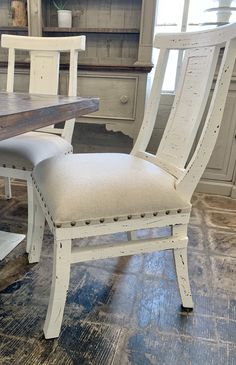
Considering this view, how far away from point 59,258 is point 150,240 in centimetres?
29

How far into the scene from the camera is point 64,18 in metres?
2.17

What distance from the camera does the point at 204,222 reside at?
1.83 meters

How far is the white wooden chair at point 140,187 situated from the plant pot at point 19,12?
159cm

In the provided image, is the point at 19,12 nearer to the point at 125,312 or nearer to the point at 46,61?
the point at 46,61

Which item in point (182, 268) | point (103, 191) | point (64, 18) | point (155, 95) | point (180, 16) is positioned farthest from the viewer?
point (180, 16)

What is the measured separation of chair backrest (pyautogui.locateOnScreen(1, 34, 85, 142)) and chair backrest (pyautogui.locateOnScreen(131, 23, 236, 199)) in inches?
19.0

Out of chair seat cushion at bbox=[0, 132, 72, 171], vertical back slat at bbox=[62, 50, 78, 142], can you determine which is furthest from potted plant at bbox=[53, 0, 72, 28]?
chair seat cushion at bbox=[0, 132, 72, 171]

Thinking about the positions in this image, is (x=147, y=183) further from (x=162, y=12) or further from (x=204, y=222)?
(x=162, y=12)

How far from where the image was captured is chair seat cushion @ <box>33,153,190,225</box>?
0.82 metres

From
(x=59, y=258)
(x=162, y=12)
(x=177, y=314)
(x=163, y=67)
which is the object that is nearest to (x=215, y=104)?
(x=163, y=67)

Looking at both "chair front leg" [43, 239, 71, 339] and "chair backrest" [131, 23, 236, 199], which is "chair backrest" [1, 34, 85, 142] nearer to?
"chair backrest" [131, 23, 236, 199]

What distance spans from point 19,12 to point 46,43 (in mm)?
929

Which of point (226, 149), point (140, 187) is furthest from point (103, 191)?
point (226, 149)

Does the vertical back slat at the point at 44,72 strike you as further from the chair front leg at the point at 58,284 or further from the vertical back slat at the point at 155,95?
the chair front leg at the point at 58,284
